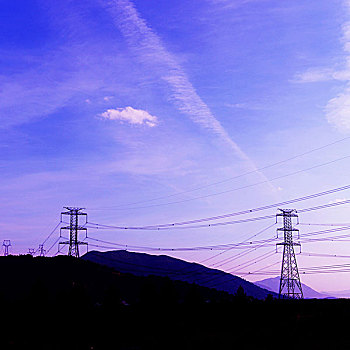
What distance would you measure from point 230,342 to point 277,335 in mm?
4322

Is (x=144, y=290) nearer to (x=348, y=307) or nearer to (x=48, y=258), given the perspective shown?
(x=348, y=307)

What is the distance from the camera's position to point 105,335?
5506 cm

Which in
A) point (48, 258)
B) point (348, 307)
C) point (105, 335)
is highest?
point (48, 258)

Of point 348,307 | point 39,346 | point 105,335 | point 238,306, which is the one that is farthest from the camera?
point 238,306

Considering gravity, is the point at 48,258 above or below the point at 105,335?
above

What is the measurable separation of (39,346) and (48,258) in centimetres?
10379

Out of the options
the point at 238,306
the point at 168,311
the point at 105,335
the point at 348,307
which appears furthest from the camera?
the point at 168,311

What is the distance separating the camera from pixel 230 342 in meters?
41.5

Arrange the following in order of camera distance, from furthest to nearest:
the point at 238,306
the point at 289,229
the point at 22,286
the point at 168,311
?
1. the point at 22,286
2. the point at 289,229
3. the point at 168,311
4. the point at 238,306

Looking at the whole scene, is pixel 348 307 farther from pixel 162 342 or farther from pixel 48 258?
pixel 48 258

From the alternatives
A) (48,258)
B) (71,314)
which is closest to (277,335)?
(71,314)

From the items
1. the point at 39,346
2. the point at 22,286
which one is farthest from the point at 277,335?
the point at 22,286

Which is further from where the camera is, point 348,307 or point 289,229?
point 289,229

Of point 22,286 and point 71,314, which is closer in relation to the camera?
point 71,314
